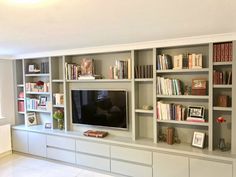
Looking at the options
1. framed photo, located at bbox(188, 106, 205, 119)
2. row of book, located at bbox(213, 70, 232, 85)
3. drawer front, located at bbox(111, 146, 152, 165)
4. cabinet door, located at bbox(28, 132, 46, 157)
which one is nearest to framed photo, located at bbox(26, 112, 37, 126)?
cabinet door, located at bbox(28, 132, 46, 157)

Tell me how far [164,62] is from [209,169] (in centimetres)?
158

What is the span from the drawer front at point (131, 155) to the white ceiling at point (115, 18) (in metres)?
1.73

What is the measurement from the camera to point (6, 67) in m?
4.71

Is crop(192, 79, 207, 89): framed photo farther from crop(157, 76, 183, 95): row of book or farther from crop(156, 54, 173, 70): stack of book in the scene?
crop(156, 54, 173, 70): stack of book

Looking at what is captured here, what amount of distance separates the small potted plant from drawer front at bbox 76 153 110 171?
0.78m

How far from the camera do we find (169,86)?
327cm

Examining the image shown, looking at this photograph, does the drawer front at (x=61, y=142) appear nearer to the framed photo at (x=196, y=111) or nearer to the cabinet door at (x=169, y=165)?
the cabinet door at (x=169, y=165)

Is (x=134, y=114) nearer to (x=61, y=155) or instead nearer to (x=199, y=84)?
(x=199, y=84)

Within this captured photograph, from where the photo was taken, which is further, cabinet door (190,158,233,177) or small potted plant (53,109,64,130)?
small potted plant (53,109,64,130)

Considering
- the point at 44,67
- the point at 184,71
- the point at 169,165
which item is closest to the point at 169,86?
the point at 184,71

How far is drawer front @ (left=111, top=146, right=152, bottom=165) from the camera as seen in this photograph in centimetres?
326

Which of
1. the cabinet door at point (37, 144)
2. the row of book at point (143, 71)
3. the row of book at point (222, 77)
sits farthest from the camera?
the cabinet door at point (37, 144)

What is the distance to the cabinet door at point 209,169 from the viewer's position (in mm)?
2725

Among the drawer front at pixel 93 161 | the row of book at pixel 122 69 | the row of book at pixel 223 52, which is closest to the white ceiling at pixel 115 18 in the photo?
the row of book at pixel 223 52
